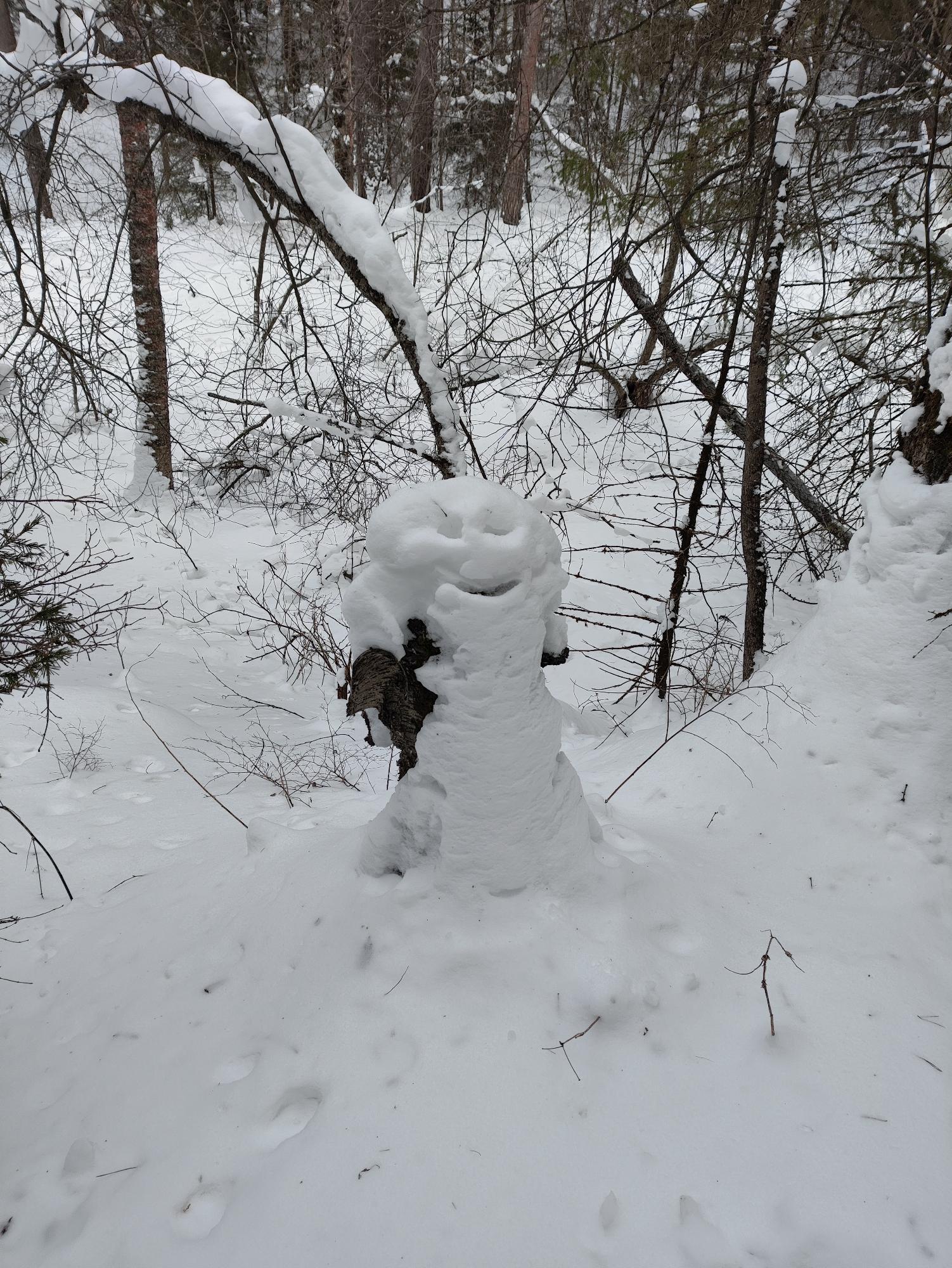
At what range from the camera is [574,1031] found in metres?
1.62

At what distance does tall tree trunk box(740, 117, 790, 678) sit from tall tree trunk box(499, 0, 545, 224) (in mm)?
1073

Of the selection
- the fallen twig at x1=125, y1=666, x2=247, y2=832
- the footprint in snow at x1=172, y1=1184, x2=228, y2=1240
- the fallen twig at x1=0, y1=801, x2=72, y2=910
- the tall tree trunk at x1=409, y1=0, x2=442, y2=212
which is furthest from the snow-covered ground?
the tall tree trunk at x1=409, y1=0, x2=442, y2=212

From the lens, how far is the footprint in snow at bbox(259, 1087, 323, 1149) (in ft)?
4.90

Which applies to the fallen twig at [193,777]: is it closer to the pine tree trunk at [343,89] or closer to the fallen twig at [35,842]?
the fallen twig at [35,842]

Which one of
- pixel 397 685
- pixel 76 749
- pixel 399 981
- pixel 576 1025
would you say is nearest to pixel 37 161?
pixel 397 685

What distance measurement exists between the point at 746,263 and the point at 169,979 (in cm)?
345

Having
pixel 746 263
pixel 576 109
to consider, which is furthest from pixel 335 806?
pixel 576 109

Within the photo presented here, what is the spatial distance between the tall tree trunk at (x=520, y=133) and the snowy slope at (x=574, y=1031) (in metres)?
2.13

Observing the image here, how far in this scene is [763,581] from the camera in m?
3.93

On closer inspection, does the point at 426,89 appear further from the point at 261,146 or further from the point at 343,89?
the point at 343,89

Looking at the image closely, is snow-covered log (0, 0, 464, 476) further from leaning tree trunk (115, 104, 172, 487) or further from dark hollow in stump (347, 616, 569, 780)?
leaning tree trunk (115, 104, 172, 487)

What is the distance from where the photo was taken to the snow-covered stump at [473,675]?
1665 mm

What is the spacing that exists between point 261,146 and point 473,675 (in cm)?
281

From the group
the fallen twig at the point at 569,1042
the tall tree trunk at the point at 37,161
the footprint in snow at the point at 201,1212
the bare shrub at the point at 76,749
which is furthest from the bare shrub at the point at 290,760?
the tall tree trunk at the point at 37,161
